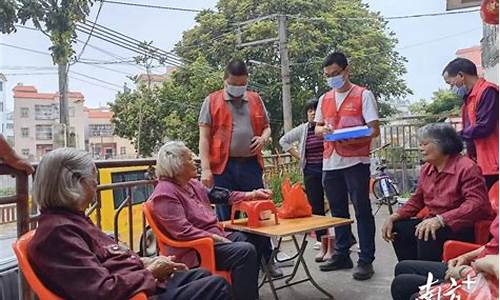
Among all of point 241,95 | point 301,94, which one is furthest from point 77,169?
point 301,94

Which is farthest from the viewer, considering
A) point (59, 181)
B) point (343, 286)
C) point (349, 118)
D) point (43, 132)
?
point (43, 132)

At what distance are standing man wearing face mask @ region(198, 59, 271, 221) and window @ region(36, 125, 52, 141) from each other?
3729mm

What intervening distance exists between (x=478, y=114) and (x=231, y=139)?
50.3 inches

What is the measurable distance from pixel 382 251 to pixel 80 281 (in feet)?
8.43

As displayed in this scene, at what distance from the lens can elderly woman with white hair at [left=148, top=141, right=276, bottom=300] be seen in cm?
189

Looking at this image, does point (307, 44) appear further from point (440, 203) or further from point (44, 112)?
point (440, 203)

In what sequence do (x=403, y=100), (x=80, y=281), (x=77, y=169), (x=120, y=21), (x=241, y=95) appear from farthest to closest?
1. (x=403, y=100)
2. (x=120, y=21)
3. (x=241, y=95)
4. (x=77, y=169)
5. (x=80, y=281)

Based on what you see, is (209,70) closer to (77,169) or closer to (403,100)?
(403,100)

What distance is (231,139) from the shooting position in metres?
2.53

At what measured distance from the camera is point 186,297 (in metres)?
1.49

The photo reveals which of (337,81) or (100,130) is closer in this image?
(337,81)

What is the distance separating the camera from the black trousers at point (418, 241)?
1836 millimetres

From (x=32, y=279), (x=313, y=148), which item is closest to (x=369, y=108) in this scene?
(x=313, y=148)

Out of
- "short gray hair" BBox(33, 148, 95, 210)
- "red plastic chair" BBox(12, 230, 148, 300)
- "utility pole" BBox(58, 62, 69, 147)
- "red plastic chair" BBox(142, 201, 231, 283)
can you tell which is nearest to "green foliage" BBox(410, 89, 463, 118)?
"utility pole" BBox(58, 62, 69, 147)
